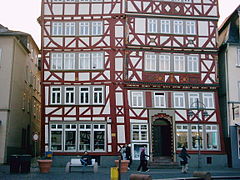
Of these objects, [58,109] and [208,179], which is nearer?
[208,179]

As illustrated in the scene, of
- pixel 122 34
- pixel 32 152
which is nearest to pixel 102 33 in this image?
pixel 122 34

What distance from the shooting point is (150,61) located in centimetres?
3456

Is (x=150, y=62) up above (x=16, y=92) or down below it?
above

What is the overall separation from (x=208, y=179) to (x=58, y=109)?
20120 millimetres

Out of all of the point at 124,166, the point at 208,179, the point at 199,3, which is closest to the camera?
the point at 208,179

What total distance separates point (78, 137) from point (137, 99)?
5.85 metres

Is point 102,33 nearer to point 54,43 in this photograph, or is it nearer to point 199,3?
point 54,43

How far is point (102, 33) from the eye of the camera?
113 feet

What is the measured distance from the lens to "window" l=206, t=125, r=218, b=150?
33.9m

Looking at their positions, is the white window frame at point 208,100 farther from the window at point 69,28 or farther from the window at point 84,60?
the window at point 69,28

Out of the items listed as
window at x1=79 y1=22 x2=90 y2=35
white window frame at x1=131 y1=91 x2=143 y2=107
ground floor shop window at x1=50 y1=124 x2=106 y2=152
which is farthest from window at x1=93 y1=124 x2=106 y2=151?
window at x1=79 y1=22 x2=90 y2=35

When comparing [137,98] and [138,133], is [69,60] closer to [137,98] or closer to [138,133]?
[137,98]

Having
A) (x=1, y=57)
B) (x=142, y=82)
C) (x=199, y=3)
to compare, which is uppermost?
(x=199, y=3)

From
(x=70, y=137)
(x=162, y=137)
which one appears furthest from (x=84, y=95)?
(x=162, y=137)
